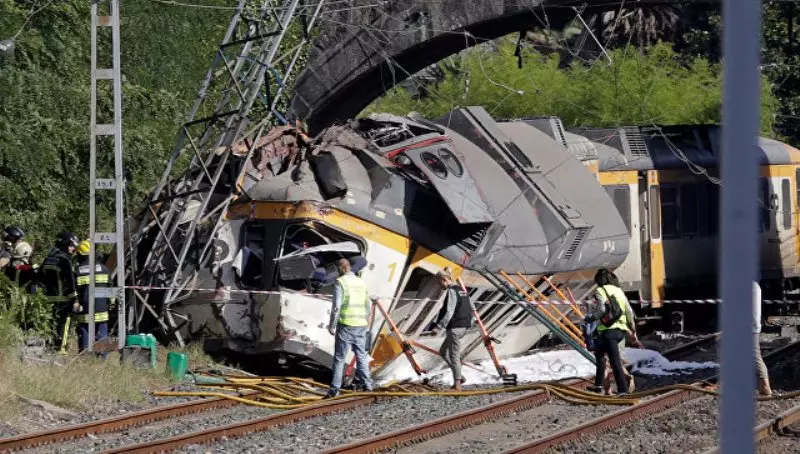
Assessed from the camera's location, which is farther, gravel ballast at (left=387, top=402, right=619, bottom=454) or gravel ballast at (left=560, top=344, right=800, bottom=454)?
gravel ballast at (left=387, top=402, right=619, bottom=454)

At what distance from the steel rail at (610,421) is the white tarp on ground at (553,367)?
4.32 feet

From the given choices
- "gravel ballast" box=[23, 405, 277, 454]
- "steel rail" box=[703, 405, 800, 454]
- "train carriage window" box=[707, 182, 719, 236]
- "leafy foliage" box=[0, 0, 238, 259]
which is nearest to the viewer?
"gravel ballast" box=[23, 405, 277, 454]

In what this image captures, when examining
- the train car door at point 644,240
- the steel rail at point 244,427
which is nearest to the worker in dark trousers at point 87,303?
the steel rail at point 244,427

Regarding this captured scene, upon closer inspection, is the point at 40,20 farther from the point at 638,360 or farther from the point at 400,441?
the point at 400,441

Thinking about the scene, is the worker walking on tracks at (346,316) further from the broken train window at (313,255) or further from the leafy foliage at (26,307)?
the leafy foliage at (26,307)

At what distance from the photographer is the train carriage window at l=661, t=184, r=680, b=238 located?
2311cm

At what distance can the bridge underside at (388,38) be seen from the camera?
81.5 feet

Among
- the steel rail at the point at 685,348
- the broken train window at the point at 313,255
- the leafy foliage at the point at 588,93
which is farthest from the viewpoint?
the leafy foliage at the point at 588,93

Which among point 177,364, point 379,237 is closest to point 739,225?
point 379,237

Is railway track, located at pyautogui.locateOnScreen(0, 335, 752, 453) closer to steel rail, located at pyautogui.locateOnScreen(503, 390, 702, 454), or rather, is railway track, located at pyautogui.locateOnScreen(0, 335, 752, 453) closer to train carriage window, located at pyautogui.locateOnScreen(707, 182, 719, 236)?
steel rail, located at pyautogui.locateOnScreen(503, 390, 702, 454)

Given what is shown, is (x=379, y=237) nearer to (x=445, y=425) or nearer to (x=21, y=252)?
(x=445, y=425)

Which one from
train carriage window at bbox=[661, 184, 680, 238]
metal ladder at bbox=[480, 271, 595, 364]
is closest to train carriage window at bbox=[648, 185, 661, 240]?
train carriage window at bbox=[661, 184, 680, 238]

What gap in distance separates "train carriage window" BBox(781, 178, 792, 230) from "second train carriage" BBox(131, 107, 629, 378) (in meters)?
7.68

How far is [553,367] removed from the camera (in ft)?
57.9
